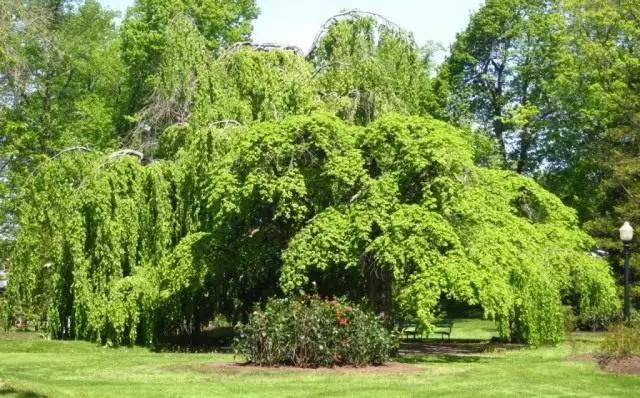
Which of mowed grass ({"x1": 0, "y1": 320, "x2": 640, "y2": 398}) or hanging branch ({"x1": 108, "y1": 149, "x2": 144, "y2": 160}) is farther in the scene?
hanging branch ({"x1": 108, "y1": 149, "x2": 144, "y2": 160})

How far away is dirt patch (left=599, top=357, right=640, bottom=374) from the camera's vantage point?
1952 cm

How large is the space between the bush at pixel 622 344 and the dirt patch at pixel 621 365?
14cm

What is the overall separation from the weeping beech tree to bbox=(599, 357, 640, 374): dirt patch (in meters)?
2.45

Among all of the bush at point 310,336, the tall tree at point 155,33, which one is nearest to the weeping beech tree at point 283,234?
the bush at point 310,336

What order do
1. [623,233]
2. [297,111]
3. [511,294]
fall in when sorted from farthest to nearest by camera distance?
[297,111] < [623,233] < [511,294]

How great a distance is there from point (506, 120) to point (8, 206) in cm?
2410

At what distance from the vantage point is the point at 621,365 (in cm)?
1984

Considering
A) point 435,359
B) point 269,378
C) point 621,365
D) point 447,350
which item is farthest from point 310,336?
point 447,350

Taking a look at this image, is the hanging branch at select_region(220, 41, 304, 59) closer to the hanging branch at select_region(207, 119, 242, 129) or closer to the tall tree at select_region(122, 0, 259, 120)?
the hanging branch at select_region(207, 119, 242, 129)

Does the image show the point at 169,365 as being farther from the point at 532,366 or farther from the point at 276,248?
the point at 532,366

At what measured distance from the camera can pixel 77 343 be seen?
24203 millimetres

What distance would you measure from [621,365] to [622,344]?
26.0 inches

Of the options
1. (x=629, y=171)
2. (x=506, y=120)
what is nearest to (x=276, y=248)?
(x=629, y=171)

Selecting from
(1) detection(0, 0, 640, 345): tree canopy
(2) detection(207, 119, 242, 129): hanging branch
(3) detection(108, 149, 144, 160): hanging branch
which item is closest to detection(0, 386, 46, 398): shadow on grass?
(1) detection(0, 0, 640, 345): tree canopy
